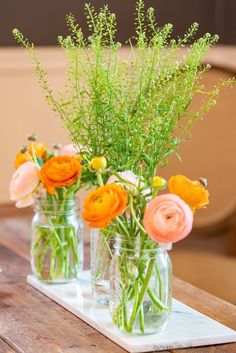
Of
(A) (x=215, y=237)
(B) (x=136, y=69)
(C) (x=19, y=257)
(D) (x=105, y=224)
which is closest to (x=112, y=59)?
(B) (x=136, y=69)

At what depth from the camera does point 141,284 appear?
5.71 ft

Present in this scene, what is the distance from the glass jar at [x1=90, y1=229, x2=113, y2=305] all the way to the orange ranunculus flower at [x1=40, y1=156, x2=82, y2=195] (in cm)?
13

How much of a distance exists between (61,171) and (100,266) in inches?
8.6

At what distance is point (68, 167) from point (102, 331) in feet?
1.10

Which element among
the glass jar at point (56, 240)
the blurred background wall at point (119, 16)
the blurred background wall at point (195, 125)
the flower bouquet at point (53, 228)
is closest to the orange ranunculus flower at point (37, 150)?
the flower bouquet at point (53, 228)

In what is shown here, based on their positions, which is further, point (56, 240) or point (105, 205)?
point (56, 240)

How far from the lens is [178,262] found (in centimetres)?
346

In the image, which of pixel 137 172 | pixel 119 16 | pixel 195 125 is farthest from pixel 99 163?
pixel 119 16

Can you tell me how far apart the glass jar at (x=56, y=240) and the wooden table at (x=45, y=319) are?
0.22ft

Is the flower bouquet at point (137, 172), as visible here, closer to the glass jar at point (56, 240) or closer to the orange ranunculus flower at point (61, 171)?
→ the orange ranunculus flower at point (61, 171)

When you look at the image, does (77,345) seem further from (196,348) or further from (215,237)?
(215,237)

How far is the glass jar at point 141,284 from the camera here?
173cm

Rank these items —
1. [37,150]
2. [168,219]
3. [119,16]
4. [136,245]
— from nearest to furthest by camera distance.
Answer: [168,219], [136,245], [37,150], [119,16]

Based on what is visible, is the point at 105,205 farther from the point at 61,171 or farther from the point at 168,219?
the point at 61,171
